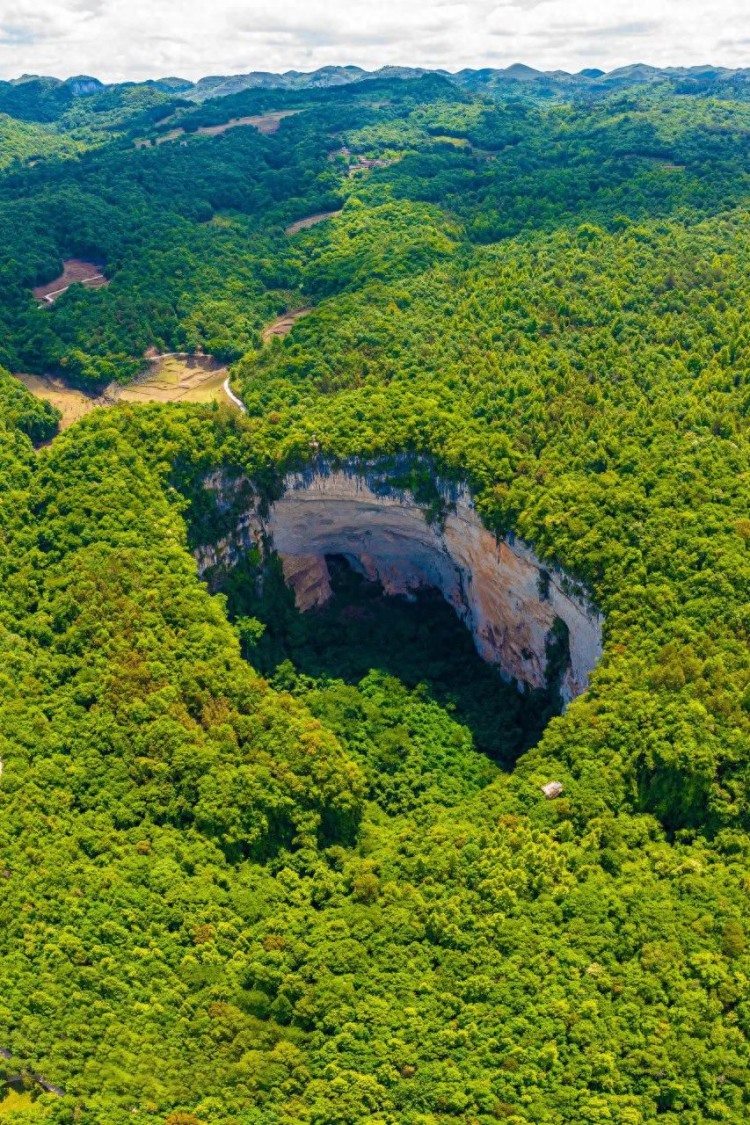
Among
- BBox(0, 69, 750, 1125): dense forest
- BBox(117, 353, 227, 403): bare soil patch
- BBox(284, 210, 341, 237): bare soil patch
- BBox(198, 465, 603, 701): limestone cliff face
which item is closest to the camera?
BBox(0, 69, 750, 1125): dense forest

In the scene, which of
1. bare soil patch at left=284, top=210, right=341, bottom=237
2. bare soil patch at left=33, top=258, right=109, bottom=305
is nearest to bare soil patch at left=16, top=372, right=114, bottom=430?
bare soil patch at left=33, top=258, right=109, bottom=305

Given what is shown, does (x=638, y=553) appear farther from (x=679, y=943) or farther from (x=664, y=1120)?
(x=664, y=1120)

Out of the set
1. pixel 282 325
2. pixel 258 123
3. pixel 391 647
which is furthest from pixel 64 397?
pixel 258 123

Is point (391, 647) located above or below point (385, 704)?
above

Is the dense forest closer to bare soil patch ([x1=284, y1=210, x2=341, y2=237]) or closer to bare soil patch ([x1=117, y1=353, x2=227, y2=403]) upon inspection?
bare soil patch ([x1=117, y1=353, x2=227, y2=403])

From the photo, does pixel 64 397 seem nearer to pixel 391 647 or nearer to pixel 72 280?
pixel 72 280

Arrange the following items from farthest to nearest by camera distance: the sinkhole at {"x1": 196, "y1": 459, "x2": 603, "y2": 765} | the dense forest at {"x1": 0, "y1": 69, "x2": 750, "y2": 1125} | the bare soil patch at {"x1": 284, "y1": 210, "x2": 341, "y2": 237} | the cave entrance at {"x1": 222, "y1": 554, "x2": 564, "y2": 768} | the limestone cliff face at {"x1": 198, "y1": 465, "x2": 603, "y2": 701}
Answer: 1. the bare soil patch at {"x1": 284, "y1": 210, "x2": 341, "y2": 237}
2. the cave entrance at {"x1": 222, "y1": 554, "x2": 564, "y2": 768}
3. the sinkhole at {"x1": 196, "y1": 459, "x2": 603, "y2": 765}
4. the limestone cliff face at {"x1": 198, "y1": 465, "x2": 603, "y2": 701}
5. the dense forest at {"x1": 0, "y1": 69, "x2": 750, "y2": 1125}

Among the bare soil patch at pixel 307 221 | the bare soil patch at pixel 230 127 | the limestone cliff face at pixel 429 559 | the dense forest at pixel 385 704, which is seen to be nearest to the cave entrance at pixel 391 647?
the dense forest at pixel 385 704
